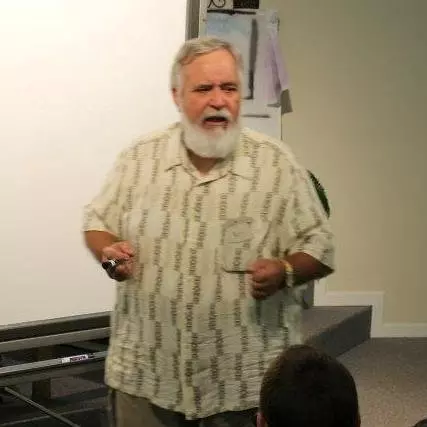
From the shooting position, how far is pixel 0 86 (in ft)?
6.20

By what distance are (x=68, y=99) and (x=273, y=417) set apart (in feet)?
3.81

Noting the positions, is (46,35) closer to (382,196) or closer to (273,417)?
(273,417)

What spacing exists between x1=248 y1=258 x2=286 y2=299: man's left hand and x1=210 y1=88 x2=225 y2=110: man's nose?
0.32 m

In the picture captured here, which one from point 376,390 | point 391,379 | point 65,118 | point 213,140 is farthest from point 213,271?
point 391,379

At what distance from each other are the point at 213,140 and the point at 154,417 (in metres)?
0.57

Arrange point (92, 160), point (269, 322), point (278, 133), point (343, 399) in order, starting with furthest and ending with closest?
point (278, 133) < point (92, 160) < point (269, 322) < point (343, 399)

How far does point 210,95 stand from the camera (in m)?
→ 1.50

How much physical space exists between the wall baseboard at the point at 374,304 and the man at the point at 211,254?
2.42 m

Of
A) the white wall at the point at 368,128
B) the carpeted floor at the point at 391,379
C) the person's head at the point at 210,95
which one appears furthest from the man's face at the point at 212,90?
the white wall at the point at 368,128

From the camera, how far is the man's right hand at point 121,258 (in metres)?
1.48

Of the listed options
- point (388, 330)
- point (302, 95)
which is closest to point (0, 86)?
point (302, 95)

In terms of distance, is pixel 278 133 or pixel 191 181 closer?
pixel 191 181

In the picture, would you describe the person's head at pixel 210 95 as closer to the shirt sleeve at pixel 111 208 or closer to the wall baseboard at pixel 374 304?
the shirt sleeve at pixel 111 208

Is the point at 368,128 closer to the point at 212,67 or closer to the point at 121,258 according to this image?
the point at 212,67
